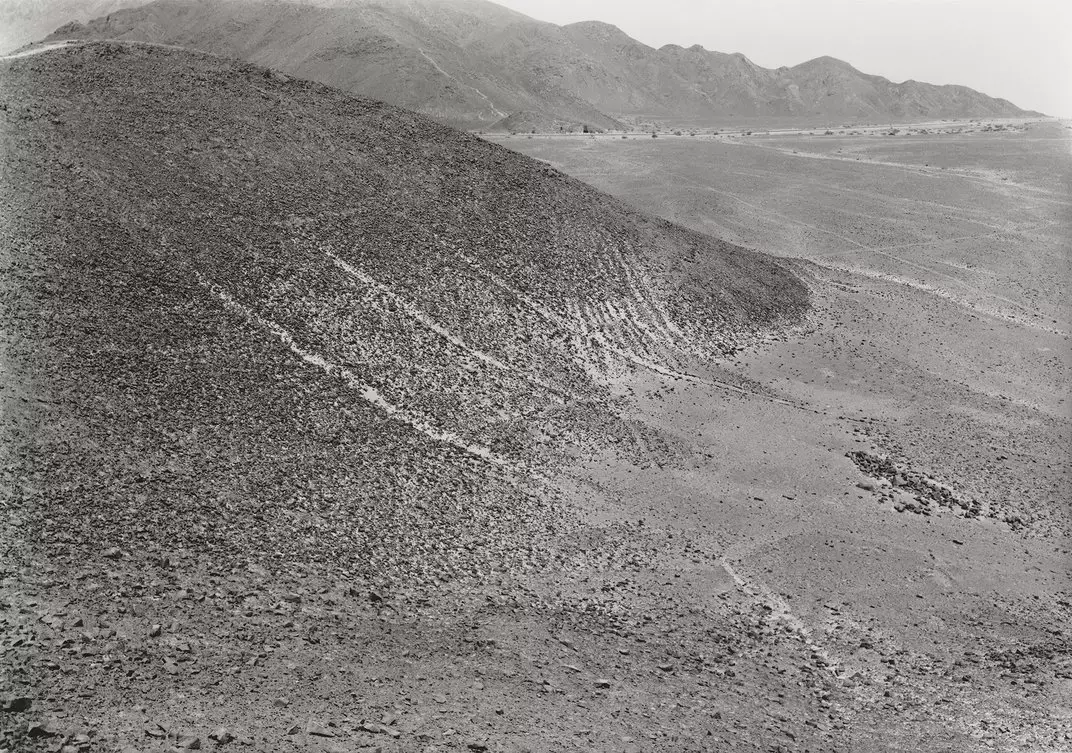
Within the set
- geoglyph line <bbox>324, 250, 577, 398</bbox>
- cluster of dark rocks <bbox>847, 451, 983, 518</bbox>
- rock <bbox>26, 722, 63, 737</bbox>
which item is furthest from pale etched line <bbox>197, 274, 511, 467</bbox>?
rock <bbox>26, 722, 63, 737</bbox>

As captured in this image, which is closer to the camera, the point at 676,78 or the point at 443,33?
the point at 443,33

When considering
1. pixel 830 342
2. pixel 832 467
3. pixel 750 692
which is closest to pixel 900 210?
pixel 830 342

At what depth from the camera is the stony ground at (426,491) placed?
895cm

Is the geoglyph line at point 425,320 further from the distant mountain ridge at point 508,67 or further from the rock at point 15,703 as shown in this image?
the distant mountain ridge at point 508,67

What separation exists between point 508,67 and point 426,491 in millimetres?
87832

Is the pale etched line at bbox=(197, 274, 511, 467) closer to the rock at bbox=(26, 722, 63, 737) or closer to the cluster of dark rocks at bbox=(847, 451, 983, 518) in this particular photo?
the cluster of dark rocks at bbox=(847, 451, 983, 518)

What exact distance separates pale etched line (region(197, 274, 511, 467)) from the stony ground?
71mm

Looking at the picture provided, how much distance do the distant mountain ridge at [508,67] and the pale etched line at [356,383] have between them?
5454cm

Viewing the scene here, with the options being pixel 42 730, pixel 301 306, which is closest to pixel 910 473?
pixel 301 306

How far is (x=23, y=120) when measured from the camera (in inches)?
615

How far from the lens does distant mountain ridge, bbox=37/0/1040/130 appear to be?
7838cm

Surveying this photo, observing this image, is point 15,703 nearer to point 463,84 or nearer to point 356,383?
point 356,383

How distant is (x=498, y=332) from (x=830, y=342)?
9860 millimetres

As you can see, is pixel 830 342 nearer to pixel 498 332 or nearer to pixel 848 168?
pixel 498 332
